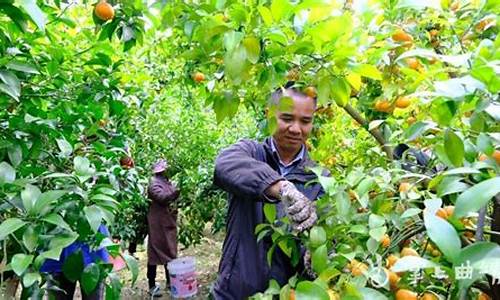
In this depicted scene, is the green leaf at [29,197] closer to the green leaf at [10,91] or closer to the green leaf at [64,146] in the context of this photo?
the green leaf at [10,91]

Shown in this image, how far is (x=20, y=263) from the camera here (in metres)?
0.83

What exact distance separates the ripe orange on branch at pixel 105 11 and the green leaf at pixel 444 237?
108cm

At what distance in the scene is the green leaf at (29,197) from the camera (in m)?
0.86

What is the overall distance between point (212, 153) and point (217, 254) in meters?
1.87

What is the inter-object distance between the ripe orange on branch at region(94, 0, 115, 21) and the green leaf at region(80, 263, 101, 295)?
652 millimetres

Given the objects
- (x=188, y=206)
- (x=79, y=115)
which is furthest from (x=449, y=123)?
(x=188, y=206)

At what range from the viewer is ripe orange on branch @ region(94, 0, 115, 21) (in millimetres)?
1356

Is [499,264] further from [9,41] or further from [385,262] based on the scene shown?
[9,41]

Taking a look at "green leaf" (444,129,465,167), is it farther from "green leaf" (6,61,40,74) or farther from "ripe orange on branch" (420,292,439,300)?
"green leaf" (6,61,40,74)

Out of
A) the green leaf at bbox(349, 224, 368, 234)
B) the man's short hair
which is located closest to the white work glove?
the green leaf at bbox(349, 224, 368, 234)

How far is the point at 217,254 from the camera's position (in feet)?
22.5

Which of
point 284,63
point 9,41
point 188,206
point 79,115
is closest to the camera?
point 284,63

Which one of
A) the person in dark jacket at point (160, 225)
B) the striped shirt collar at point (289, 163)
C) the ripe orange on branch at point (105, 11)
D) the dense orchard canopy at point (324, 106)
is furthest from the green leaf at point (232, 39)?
the person in dark jacket at point (160, 225)

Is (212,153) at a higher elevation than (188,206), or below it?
higher
